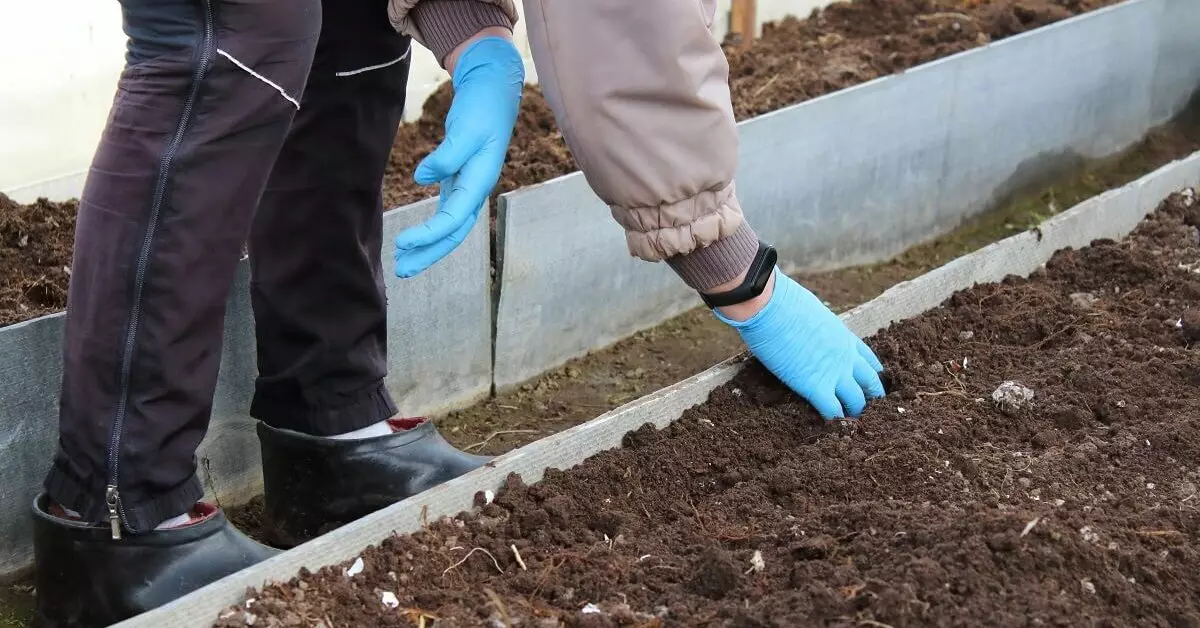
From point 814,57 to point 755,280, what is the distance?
246cm

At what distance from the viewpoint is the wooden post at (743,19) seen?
192 inches

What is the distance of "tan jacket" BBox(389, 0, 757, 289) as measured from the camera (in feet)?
5.81

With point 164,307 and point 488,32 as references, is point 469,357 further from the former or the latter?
point 164,307

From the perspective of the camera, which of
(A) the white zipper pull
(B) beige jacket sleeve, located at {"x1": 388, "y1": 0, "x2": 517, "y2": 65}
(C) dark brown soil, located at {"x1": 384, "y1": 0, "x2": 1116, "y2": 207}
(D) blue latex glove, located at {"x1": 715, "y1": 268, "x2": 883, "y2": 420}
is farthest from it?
(C) dark brown soil, located at {"x1": 384, "y1": 0, "x2": 1116, "y2": 207}

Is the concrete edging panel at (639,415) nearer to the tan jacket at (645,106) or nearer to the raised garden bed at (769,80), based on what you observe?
the tan jacket at (645,106)

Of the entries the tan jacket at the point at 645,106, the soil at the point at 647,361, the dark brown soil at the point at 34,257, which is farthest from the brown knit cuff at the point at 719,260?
the dark brown soil at the point at 34,257

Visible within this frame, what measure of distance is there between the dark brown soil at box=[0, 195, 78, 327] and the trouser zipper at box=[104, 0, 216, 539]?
836mm

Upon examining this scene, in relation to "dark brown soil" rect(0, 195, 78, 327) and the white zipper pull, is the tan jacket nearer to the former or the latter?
the white zipper pull

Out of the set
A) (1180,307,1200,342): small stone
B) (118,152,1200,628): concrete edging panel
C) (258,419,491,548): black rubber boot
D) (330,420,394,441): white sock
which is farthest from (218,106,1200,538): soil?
(1180,307,1200,342): small stone

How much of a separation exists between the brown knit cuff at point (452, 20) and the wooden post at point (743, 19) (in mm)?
2912

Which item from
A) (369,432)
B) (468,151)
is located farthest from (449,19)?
(369,432)

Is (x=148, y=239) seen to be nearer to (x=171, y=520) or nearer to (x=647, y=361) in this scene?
(x=171, y=520)

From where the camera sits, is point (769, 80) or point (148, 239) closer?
point (148, 239)

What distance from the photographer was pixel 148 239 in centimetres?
166
